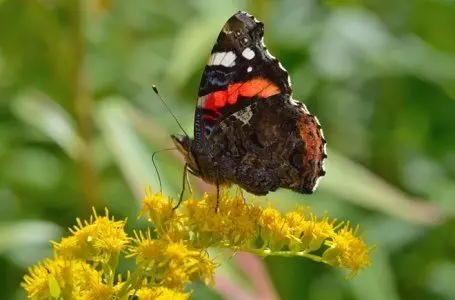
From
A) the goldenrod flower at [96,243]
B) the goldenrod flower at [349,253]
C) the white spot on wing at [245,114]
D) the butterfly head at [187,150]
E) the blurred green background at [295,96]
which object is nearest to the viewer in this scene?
the goldenrod flower at [96,243]

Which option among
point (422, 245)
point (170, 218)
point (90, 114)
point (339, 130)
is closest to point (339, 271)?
point (422, 245)

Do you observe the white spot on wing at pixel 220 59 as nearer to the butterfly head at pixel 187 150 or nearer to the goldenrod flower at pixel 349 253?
the butterfly head at pixel 187 150

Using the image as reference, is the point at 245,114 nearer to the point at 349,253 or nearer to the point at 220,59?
the point at 220,59

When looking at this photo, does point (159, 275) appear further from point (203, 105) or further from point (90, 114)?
point (90, 114)

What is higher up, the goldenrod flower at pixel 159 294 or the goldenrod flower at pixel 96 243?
the goldenrod flower at pixel 96 243

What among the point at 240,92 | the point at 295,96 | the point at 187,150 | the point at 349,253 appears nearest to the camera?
the point at 349,253

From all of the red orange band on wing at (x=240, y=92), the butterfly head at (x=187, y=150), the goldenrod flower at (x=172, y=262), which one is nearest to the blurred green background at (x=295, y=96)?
the butterfly head at (x=187, y=150)

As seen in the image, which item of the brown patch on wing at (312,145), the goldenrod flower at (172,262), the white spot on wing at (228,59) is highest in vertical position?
the white spot on wing at (228,59)

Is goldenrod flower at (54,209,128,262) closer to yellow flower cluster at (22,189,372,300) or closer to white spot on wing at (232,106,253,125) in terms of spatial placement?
yellow flower cluster at (22,189,372,300)

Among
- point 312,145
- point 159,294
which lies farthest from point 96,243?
point 312,145

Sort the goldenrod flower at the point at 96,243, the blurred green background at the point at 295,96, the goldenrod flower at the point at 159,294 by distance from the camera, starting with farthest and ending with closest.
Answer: the blurred green background at the point at 295,96
the goldenrod flower at the point at 96,243
the goldenrod flower at the point at 159,294
